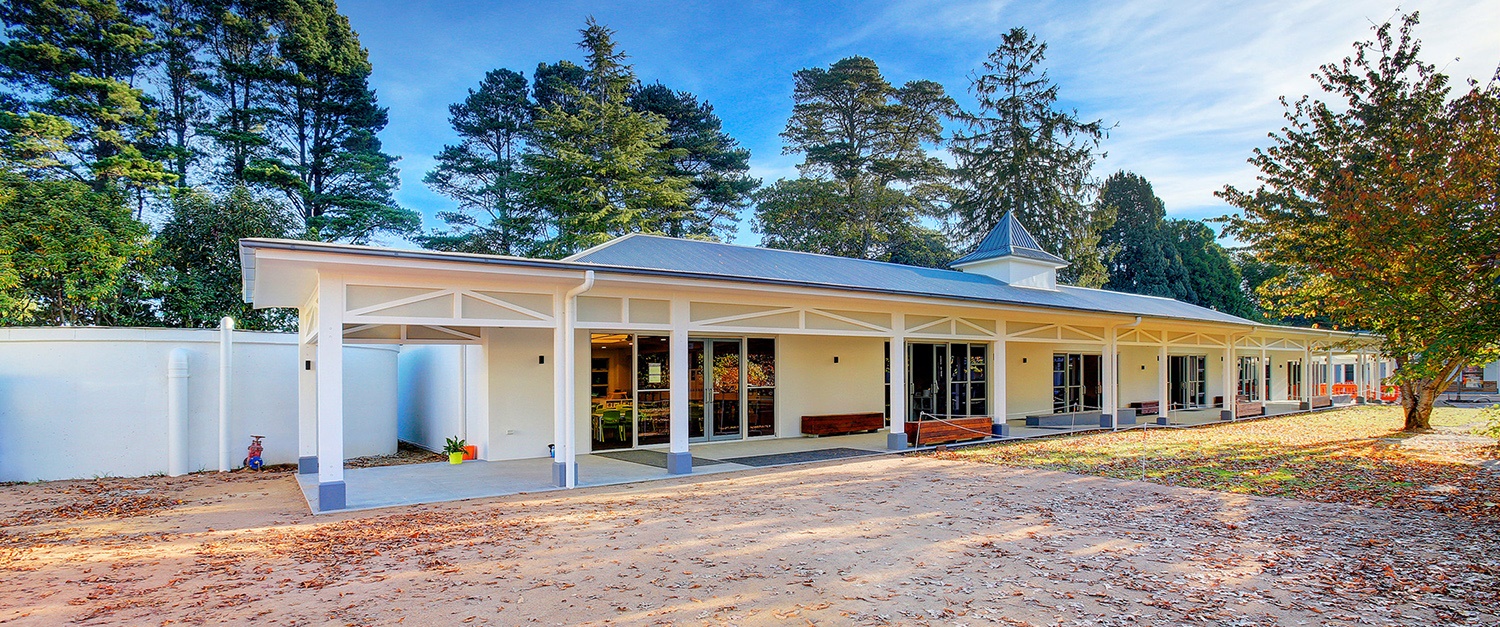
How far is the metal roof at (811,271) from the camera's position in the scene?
1132 centimetres

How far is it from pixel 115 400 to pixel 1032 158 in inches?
1359

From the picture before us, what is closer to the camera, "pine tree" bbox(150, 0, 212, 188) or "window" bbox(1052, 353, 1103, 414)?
"window" bbox(1052, 353, 1103, 414)

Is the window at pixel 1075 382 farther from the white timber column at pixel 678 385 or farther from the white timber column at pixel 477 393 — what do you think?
the white timber column at pixel 477 393

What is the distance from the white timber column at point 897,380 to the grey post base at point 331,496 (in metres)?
7.94

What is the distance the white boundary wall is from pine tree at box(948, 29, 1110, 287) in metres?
30.3

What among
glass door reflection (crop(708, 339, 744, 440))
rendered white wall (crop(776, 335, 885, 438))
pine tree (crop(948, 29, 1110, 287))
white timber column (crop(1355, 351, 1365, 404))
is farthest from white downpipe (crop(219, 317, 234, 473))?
white timber column (crop(1355, 351, 1365, 404))

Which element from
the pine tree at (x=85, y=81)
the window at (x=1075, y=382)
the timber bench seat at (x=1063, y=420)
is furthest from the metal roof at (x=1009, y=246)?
the pine tree at (x=85, y=81)

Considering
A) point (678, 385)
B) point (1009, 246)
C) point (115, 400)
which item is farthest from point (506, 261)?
point (1009, 246)

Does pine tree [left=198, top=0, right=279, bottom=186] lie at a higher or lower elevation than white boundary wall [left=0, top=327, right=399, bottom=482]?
higher

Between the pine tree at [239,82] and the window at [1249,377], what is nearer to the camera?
the pine tree at [239,82]

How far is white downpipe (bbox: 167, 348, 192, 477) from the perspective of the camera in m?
10.1

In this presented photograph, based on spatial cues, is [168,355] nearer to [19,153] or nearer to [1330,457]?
[19,153]

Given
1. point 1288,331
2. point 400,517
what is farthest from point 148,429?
point 1288,331

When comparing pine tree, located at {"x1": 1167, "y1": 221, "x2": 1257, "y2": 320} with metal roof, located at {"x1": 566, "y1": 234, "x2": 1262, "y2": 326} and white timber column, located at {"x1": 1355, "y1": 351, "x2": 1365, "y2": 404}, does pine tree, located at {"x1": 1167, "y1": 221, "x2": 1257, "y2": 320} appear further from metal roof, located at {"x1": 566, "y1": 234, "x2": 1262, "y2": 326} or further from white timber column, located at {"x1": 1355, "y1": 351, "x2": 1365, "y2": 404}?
metal roof, located at {"x1": 566, "y1": 234, "x2": 1262, "y2": 326}
